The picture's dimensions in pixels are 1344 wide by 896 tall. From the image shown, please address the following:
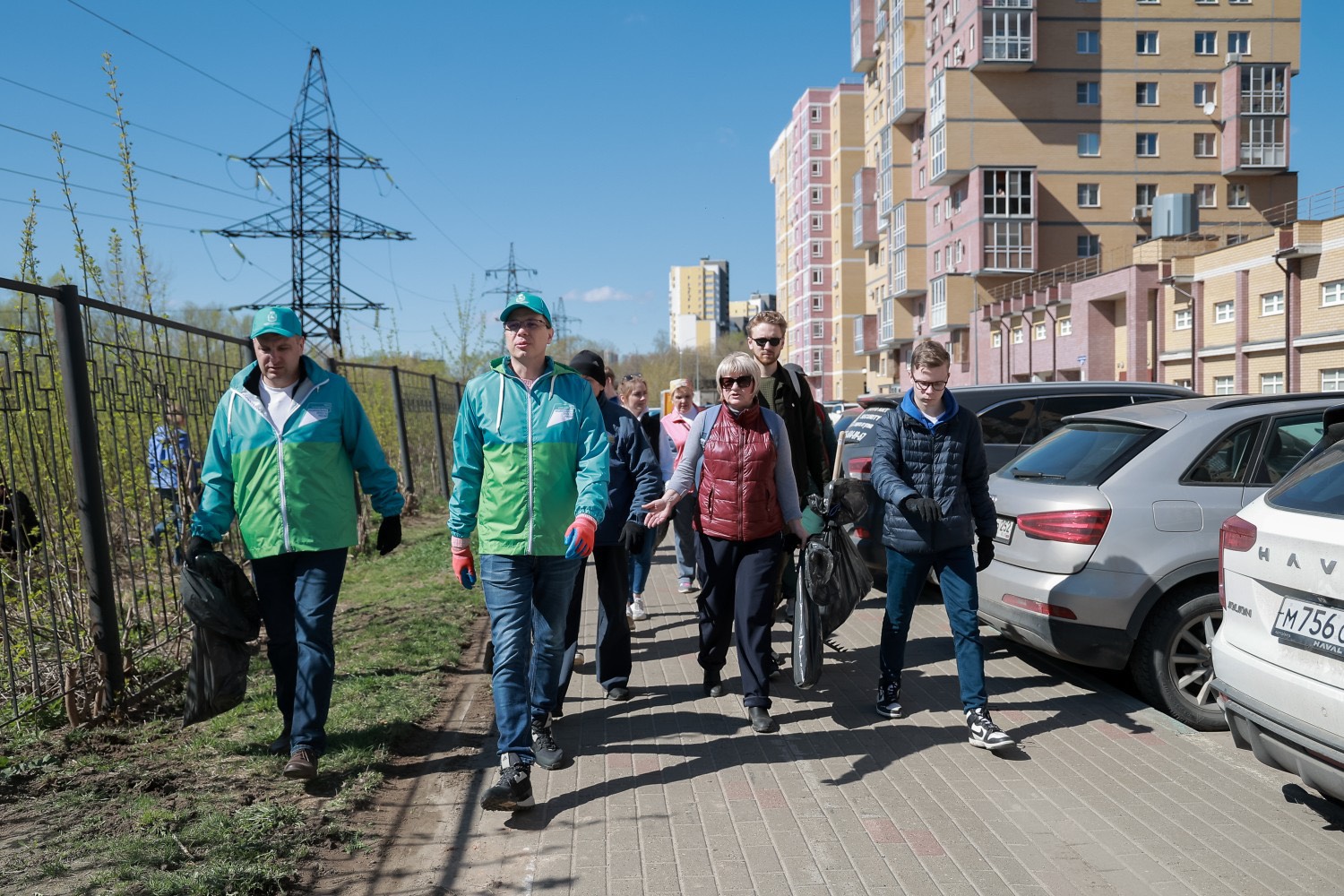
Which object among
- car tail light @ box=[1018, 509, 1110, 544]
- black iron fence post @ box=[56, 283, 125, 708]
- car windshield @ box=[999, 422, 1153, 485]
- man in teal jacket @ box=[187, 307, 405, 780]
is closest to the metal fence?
black iron fence post @ box=[56, 283, 125, 708]

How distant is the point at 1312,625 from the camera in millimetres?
3570

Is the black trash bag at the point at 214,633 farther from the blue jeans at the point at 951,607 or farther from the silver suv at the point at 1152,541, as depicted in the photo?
the silver suv at the point at 1152,541

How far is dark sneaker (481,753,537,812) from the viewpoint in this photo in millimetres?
4297

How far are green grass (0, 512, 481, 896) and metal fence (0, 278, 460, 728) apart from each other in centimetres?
33

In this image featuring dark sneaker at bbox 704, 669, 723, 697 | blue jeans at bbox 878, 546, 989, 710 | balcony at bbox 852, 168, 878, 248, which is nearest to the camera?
blue jeans at bbox 878, 546, 989, 710

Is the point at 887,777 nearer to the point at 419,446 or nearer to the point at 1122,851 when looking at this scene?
the point at 1122,851

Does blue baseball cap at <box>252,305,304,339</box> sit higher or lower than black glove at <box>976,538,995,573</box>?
higher

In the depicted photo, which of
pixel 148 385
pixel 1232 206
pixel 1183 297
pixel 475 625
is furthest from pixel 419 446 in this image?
pixel 1232 206

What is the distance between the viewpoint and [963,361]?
6122cm

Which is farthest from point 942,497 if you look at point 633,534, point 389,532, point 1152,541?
point 389,532

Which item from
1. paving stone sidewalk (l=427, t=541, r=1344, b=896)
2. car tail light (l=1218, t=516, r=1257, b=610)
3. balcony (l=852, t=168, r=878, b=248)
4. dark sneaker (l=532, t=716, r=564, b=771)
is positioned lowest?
paving stone sidewalk (l=427, t=541, r=1344, b=896)

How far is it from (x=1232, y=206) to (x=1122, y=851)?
6415 centimetres

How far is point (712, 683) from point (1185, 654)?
251cm

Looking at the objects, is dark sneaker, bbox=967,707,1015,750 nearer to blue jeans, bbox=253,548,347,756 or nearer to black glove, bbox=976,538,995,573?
black glove, bbox=976,538,995,573
